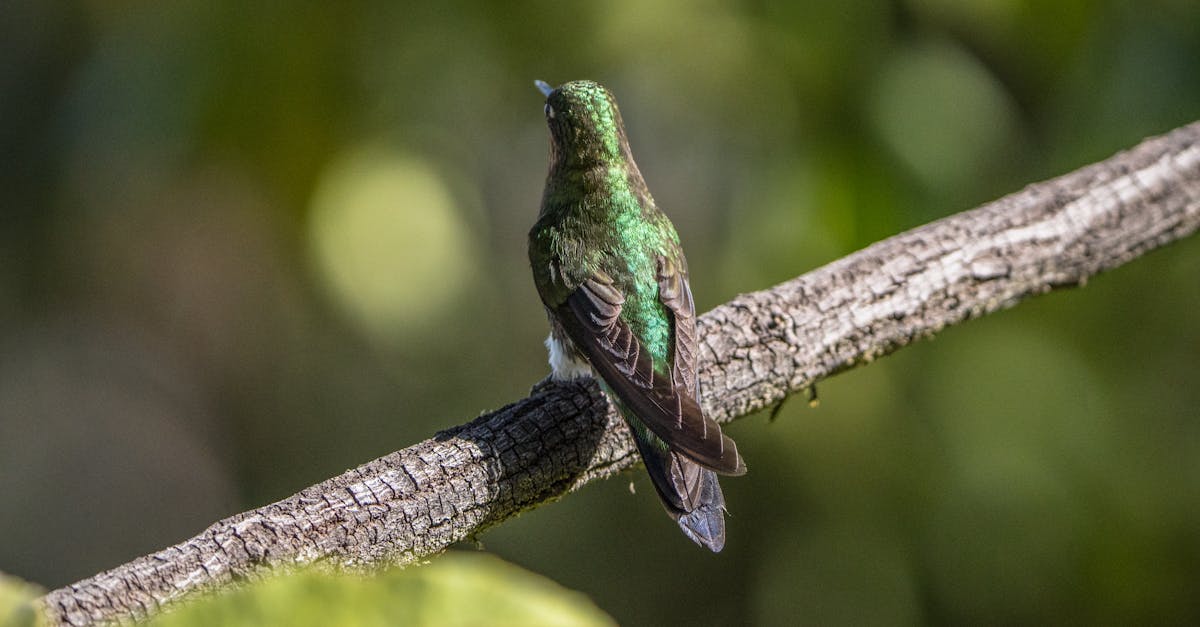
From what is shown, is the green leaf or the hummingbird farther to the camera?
the hummingbird

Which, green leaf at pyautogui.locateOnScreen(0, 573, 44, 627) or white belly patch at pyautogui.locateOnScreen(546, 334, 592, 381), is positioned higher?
white belly patch at pyautogui.locateOnScreen(546, 334, 592, 381)

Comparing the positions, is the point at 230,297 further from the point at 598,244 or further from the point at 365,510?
the point at 365,510

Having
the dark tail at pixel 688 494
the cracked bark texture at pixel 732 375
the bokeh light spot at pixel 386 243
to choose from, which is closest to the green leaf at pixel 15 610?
the cracked bark texture at pixel 732 375

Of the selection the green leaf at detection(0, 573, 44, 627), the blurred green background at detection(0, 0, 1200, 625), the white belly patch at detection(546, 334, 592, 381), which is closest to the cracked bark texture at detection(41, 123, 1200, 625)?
the white belly patch at detection(546, 334, 592, 381)

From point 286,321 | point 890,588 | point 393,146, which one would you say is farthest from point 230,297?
point 890,588

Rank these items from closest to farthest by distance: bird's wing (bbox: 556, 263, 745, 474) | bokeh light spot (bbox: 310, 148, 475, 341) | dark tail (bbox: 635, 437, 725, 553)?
bird's wing (bbox: 556, 263, 745, 474), dark tail (bbox: 635, 437, 725, 553), bokeh light spot (bbox: 310, 148, 475, 341)

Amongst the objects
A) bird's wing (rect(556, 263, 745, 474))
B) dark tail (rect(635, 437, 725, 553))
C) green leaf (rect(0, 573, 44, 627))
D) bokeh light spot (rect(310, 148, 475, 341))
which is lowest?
green leaf (rect(0, 573, 44, 627))

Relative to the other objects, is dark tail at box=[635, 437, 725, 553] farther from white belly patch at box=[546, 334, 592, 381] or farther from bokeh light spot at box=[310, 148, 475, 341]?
bokeh light spot at box=[310, 148, 475, 341]

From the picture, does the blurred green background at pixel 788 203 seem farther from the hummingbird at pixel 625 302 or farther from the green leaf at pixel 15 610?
the green leaf at pixel 15 610

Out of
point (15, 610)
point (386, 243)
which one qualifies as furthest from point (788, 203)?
point (15, 610)
